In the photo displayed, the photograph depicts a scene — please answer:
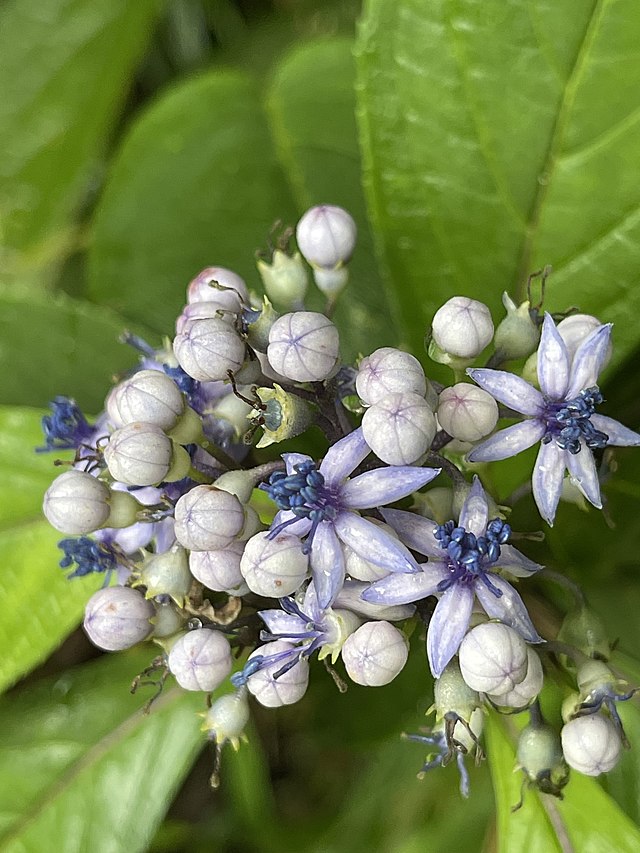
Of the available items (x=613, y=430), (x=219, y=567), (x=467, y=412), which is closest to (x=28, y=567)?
(x=219, y=567)

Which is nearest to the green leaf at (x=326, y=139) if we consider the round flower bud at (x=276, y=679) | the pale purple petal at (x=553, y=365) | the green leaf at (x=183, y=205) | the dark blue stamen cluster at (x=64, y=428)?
the green leaf at (x=183, y=205)

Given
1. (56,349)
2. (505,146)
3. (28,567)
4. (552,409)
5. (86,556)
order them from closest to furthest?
(552,409), (86,556), (505,146), (28,567), (56,349)

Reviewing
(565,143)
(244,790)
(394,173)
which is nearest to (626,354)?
(565,143)

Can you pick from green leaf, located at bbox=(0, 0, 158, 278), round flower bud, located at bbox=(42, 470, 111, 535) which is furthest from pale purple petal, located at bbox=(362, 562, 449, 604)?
green leaf, located at bbox=(0, 0, 158, 278)

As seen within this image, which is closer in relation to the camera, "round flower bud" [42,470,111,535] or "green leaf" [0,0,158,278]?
"round flower bud" [42,470,111,535]

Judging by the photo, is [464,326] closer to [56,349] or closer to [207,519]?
[207,519]

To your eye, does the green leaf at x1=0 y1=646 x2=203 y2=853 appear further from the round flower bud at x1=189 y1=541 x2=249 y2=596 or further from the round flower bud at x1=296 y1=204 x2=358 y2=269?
the round flower bud at x1=296 y1=204 x2=358 y2=269

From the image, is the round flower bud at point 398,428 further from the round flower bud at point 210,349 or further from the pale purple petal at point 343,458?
the round flower bud at point 210,349
